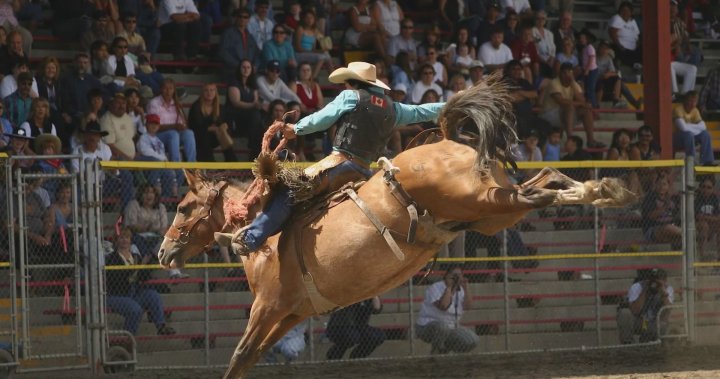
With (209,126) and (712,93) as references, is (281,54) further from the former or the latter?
(712,93)

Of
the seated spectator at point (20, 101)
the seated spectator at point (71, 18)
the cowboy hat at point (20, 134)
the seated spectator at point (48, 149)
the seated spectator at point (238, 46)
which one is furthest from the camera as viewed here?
the seated spectator at point (238, 46)

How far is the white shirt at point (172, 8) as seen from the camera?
1691 cm

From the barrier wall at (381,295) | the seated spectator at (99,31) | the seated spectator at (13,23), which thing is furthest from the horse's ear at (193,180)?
the seated spectator at (99,31)

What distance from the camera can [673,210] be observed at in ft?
47.6

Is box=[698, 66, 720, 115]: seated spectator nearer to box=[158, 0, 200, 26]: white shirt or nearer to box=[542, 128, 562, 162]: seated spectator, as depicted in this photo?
box=[542, 128, 562, 162]: seated spectator

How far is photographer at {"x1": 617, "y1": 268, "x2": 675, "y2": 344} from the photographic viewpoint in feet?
46.9

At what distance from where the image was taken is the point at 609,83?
20047 millimetres

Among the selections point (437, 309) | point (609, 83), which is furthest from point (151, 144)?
point (609, 83)

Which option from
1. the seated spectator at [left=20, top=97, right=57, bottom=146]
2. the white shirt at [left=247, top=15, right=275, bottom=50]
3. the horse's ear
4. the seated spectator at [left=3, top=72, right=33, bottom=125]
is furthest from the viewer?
the white shirt at [left=247, top=15, right=275, bottom=50]

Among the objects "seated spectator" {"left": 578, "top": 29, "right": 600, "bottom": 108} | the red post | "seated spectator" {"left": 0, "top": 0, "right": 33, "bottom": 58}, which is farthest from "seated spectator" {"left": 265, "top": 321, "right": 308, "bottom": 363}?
"seated spectator" {"left": 578, "top": 29, "right": 600, "bottom": 108}

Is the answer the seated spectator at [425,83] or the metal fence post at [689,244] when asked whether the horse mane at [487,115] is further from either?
the seated spectator at [425,83]

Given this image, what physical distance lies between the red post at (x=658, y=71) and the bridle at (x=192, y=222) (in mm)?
8441

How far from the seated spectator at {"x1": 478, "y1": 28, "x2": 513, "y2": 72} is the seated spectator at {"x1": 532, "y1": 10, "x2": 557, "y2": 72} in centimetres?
76

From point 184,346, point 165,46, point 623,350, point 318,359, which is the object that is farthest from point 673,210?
point 165,46
